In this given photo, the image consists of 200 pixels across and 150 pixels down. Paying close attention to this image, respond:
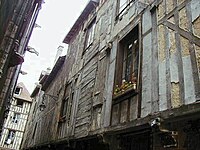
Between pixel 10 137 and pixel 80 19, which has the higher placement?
pixel 80 19

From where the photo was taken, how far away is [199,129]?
3.06 meters

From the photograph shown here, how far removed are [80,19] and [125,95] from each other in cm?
737

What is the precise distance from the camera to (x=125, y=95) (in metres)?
4.97

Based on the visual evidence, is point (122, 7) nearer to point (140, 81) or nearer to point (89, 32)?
point (140, 81)

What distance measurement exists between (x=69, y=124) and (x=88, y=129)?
2.02 m

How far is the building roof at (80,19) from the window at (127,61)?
4566 mm

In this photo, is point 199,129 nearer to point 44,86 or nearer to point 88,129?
point 88,129

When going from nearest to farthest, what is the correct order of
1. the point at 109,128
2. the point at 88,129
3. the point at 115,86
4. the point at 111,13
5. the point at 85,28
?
1. the point at 109,128
2. the point at 115,86
3. the point at 88,129
4. the point at 111,13
5. the point at 85,28

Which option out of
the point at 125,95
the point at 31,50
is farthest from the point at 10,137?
the point at 125,95

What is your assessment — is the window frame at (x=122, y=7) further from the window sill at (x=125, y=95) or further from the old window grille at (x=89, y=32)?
the window sill at (x=125, y=95)

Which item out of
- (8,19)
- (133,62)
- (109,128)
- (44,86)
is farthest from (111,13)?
(44,86)

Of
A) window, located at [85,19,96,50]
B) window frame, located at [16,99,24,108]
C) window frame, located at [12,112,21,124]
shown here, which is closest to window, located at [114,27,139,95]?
window, located at [85,19,96,50]

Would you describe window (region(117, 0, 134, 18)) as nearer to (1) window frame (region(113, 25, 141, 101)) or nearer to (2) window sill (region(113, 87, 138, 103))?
(1) window frame (region(113, 25, 141, 101))

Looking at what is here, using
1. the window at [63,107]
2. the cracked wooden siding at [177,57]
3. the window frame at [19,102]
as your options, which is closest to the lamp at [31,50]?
the window at [63,107]
